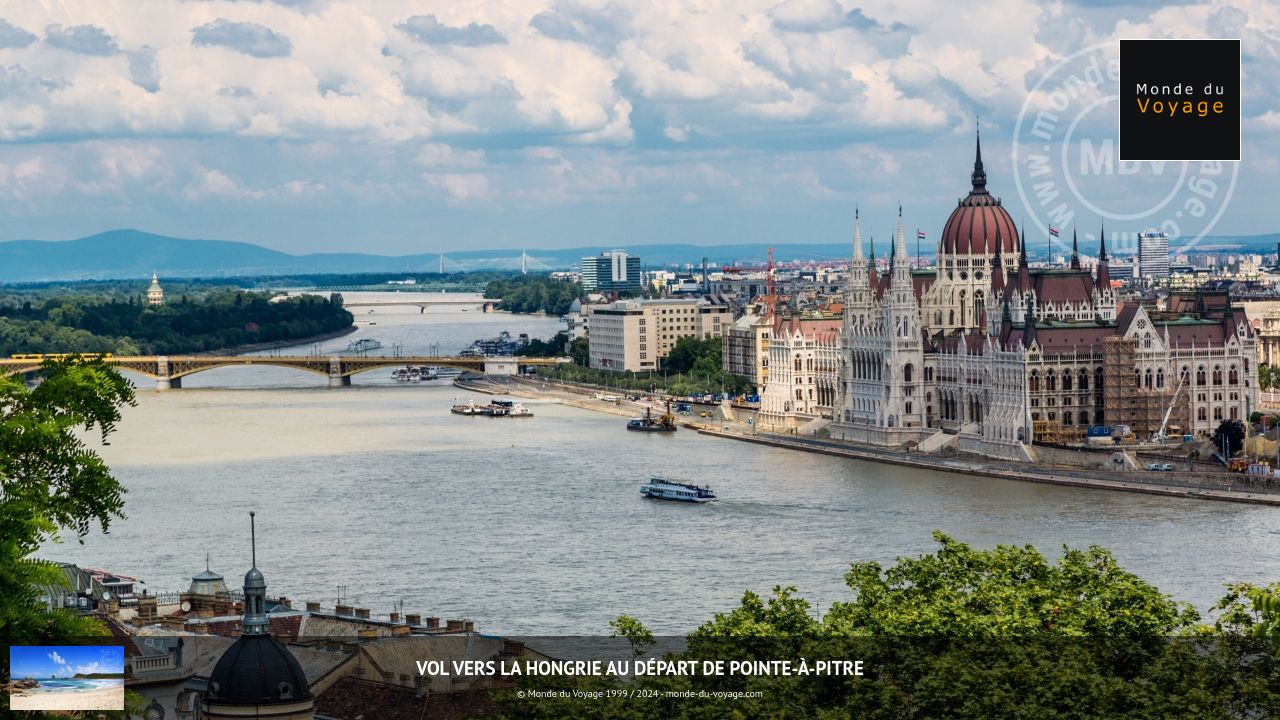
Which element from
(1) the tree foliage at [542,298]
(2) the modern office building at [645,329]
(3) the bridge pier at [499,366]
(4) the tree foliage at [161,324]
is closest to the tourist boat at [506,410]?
(3) the bridge pier at [499,366]

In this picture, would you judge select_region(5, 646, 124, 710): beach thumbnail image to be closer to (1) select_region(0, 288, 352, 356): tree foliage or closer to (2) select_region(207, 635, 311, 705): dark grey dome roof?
(2) select_region(207, 635, 311, 705): dark grey dome roof

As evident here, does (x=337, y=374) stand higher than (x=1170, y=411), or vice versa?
(x=1170, y=411)

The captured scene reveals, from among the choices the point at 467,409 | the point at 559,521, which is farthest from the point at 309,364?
the point at 559,521

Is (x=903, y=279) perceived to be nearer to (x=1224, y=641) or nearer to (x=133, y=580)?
(x=133, y=580)

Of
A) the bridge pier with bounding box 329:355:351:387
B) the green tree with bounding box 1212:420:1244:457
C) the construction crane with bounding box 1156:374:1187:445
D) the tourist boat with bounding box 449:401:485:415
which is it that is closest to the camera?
the green tree with bounding box 1212:420:1244:457

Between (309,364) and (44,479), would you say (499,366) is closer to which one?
(309,364)

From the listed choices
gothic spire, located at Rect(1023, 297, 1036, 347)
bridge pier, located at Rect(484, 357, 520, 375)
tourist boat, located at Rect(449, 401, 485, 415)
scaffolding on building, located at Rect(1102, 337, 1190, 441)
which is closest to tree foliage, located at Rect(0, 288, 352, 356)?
bridge pier, located at Rect(484, 357, 520, 375)
